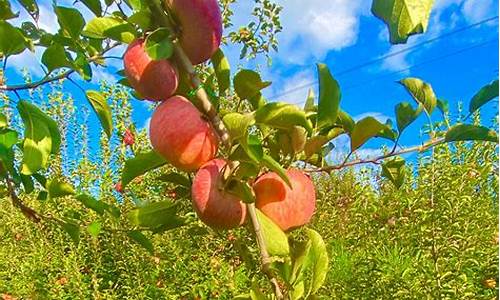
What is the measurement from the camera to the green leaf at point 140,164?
0.59 m

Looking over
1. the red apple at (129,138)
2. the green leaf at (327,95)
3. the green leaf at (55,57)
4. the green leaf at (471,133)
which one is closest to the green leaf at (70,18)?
the green leaf at (55,57)

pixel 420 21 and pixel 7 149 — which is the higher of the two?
pixel 7 149

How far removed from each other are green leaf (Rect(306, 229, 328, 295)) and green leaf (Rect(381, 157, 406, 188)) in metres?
0.14

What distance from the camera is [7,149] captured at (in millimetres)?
778

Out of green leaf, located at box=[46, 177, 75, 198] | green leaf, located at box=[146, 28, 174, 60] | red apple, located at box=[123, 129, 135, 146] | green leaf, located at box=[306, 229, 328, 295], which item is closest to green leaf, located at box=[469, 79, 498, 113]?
green leaf, located at box=[306, 229, 328, 295]

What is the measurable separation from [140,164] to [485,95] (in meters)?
0.36

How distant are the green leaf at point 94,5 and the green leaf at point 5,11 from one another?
29 cm

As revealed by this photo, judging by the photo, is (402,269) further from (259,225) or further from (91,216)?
(91,216)

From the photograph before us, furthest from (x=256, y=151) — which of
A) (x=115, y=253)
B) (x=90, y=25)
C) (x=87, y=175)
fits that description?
(x=87, y=175)

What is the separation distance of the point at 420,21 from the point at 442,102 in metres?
0.46

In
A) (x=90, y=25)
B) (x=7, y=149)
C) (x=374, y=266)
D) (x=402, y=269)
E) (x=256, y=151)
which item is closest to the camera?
(x=256, y=151)

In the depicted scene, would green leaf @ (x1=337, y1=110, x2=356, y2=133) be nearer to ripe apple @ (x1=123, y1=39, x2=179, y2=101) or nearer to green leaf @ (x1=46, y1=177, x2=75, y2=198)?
ripe apple @ (x1=123, y1=39, x2=179, y2=101)

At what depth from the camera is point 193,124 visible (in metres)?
0.50

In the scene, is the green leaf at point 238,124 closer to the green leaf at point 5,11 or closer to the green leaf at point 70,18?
the green leaf at point 70,18
